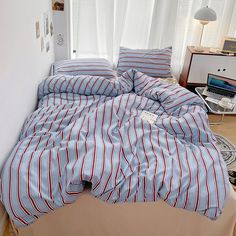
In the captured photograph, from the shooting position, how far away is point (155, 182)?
125 centimetres

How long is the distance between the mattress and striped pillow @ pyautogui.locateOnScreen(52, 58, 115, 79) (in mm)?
1301

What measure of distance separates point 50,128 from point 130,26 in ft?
5.48

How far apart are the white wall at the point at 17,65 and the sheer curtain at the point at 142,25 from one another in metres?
0.70

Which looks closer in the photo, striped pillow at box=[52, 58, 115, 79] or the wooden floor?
striped pillow at box=[52, 58, 115, 79]

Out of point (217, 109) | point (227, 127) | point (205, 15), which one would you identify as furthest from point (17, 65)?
point (227, 127)

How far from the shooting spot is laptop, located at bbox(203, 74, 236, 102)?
2.18 m

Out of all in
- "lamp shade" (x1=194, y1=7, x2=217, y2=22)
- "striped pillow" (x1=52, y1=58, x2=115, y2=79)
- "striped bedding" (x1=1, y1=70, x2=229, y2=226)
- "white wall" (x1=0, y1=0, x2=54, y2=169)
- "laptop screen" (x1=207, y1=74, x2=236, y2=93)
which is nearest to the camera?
"striped bedding" (x1=1, y1=70, x2=229, y2=226)

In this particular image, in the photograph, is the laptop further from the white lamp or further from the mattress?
the mattress

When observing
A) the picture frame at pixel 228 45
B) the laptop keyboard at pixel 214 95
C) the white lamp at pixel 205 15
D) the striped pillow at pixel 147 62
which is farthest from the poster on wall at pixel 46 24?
the picture frame at pixel 228 45

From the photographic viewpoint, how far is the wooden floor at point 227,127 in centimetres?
249

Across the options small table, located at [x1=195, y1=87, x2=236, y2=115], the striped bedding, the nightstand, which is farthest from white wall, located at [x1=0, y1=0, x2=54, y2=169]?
the nightstand

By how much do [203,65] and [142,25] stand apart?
0.77 metres

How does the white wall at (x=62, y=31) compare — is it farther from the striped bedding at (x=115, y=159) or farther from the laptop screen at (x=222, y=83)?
the laptop screen at (x=222, y=83)

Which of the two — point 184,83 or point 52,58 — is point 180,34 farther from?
point 52,58
